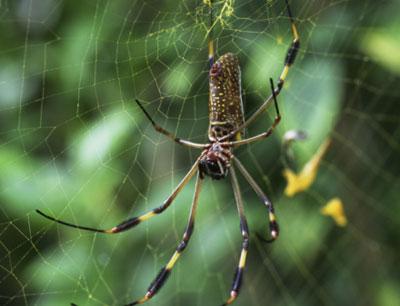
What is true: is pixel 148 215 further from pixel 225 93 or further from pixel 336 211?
pixel 336 211

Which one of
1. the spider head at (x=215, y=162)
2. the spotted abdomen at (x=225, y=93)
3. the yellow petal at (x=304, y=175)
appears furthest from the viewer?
the yellow petal at (x=304, y=175)

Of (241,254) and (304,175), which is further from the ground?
(304,175)

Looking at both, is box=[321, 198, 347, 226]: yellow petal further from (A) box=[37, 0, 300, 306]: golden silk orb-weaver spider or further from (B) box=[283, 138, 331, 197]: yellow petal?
(A) box=[37, 0, 300, 306]: golden silk orb-weaver spider

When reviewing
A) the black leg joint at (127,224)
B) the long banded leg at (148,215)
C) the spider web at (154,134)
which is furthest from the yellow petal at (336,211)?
the black leg joint at (127,224)

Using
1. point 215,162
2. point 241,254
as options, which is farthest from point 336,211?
point 215,162

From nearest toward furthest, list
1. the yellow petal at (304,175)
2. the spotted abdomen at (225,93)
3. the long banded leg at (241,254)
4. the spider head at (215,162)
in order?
the spotted abdomen at (225,93)
the spider head at (215,162)
the long banded leg at (241,254)
the yellow petal at (304,175)

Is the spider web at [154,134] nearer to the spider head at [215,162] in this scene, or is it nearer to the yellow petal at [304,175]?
the yellow petal at [304,175]
